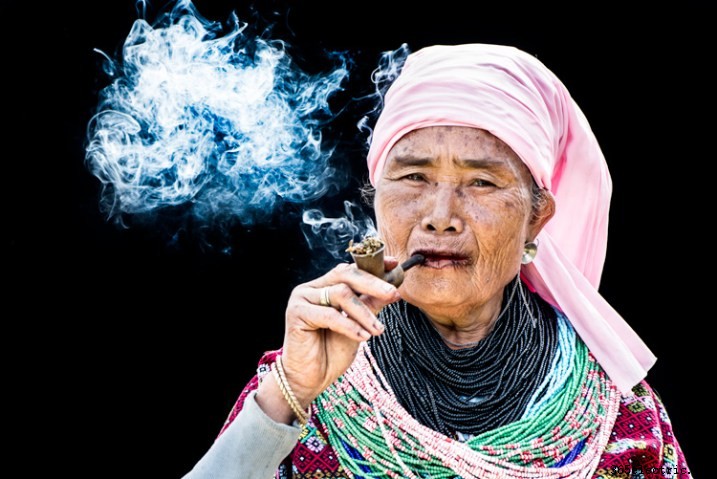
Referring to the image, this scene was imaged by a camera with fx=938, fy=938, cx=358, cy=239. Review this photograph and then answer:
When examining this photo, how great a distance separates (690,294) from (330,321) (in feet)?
8.58

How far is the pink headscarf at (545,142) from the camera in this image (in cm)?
274

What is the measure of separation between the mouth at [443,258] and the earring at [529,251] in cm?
33

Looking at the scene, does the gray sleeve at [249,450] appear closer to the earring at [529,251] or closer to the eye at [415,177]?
the eye at [415,177]

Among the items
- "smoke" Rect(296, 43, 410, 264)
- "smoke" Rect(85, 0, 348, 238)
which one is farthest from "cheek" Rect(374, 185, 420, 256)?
"smoke" Rect(296, 43, 410, 264)

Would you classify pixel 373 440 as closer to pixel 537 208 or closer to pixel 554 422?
pixel 554 422

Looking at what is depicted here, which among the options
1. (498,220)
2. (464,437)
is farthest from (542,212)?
(464,437)

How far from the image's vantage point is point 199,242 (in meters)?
4.00

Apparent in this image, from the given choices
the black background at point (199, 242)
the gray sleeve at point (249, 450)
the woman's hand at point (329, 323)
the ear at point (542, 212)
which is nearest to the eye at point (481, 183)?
the ear at point (542, 212)

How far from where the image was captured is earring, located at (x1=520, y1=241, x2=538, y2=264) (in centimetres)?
300

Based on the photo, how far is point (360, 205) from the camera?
409 centimetres

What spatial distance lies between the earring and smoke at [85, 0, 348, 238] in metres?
0.92

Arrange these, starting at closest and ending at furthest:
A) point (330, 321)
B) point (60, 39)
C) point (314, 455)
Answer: point (330, 321) < point (314, 455) < point (60, 39)

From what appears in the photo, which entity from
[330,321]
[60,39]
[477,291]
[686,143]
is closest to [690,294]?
[686,143]

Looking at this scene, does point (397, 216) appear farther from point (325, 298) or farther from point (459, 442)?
point (459, 442)
